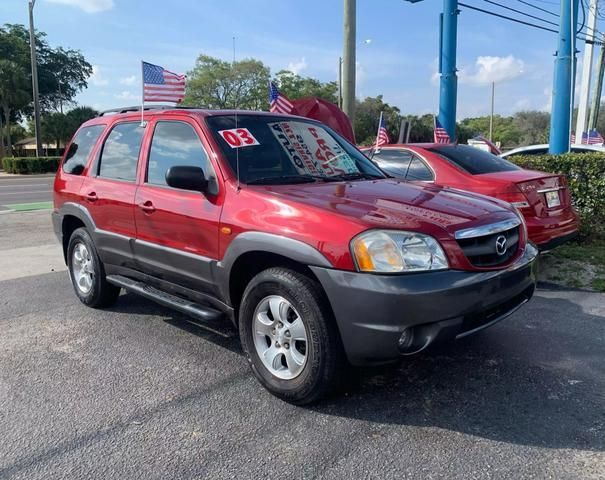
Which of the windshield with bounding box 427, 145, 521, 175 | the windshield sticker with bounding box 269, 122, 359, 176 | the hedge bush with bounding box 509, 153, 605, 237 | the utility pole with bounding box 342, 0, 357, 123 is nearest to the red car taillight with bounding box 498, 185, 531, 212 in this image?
the windshield with bounding box 427, 145, 521, 175

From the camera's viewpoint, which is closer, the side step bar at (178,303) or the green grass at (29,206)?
the side step bar at (178,303)

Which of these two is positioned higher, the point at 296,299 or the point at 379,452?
the point at 296,299

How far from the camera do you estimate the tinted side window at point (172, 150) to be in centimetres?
397

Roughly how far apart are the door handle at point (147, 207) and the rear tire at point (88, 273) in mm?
997

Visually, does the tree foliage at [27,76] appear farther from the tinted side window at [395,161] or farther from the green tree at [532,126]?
the green tree at [532,126]

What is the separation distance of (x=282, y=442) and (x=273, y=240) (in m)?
1.13

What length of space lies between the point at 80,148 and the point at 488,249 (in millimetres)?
4153

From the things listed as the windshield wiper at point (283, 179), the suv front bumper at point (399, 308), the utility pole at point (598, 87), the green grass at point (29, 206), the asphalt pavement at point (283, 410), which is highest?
the utility pole at point (598, 87)

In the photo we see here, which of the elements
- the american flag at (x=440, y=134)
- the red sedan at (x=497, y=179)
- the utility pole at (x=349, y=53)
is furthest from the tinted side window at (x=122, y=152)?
the american flag at (x=440, y=134)

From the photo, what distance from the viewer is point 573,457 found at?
2648mm

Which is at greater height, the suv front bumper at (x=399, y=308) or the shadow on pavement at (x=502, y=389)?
the suv front bumper at (x=399, y=308)

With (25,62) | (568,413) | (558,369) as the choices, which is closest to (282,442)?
(568,413)

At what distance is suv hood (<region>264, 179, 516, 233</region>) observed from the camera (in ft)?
10.0

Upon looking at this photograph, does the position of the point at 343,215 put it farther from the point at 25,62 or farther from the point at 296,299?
the point at 25,62
